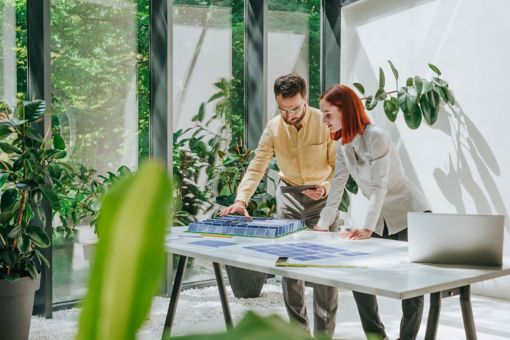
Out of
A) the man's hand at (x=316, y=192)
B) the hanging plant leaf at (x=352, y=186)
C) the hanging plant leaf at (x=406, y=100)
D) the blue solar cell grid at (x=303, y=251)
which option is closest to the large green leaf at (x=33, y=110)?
the man's hand at (x=316, y=192)

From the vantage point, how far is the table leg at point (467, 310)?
208 centimetres

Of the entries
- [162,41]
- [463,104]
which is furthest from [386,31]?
[162,41]

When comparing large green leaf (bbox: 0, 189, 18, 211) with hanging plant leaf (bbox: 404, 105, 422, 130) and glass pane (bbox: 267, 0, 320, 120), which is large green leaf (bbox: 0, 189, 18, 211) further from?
hanging plant leaf (bbox: 404, 105, 422, 130)

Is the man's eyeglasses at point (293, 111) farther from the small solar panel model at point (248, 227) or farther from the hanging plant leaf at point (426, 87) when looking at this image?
the hanging plant leaf at point (426, 87)

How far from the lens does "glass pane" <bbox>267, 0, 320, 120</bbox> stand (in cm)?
568

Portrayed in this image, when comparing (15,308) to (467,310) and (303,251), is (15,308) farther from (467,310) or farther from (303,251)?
(467,310)

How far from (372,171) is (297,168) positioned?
102cm

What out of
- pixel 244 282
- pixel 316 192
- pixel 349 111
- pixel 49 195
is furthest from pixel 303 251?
pixel 244 282

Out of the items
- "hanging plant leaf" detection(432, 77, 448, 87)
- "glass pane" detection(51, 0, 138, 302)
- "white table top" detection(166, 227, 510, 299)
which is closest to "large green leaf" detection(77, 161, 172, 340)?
"white table top" detection(166, 227, 510, 299)

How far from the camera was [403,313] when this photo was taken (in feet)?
10.1

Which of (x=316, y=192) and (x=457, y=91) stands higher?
(x=457, y=91)

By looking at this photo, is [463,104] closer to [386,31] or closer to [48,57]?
[386,31]

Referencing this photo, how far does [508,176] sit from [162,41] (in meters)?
A: 2.88

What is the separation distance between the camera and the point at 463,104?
4.82m
